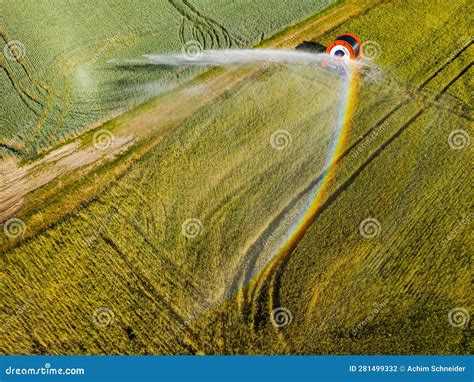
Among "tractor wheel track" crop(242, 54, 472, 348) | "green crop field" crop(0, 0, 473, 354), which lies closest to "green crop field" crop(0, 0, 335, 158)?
"green crop field" crop(0, 0, 473, 354)

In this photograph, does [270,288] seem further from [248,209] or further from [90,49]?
[90,49]

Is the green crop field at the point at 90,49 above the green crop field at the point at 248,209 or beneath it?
above

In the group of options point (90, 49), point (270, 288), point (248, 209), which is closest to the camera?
point (270, 288)

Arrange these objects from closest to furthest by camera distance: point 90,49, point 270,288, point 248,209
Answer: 1. point 270,288
2. point 248,209
3. point 90,49

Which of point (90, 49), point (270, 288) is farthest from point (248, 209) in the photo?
point (90, 49)

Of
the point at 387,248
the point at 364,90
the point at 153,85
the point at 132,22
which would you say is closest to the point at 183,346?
the point at 387,248

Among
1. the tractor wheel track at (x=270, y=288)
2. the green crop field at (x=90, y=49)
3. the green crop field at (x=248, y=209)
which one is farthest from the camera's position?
the green crop field at (x=90, y=49)

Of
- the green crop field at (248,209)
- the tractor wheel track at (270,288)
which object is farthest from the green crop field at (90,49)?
the tractor wheel track at (270,288)

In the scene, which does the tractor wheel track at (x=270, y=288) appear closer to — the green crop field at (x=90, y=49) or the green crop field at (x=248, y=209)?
the green crop field at (x=248, y=209)

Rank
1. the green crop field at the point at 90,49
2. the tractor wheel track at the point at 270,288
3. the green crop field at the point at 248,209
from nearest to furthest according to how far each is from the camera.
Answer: the green crop field at the point at 248,209
the tractor wheel track at the point at 270,288
the green crop field at the point at 90,49
